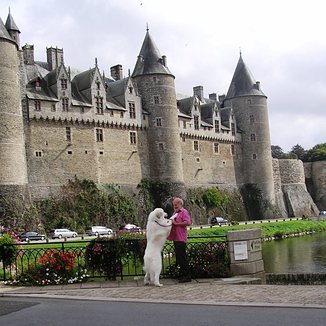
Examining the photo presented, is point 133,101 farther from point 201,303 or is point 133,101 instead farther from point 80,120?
point 201,303

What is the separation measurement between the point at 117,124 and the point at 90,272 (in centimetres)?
3255

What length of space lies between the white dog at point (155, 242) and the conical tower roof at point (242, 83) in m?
51.4

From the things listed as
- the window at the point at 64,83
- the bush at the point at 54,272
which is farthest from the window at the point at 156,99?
the bush at the point at 54,272

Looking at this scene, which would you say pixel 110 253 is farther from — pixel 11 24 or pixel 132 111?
pixel 132 111

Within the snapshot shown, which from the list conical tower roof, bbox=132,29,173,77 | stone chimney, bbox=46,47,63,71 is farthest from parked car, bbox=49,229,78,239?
conical tower roof, bbox=132,29,173,77

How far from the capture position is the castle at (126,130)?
36831 millimetres

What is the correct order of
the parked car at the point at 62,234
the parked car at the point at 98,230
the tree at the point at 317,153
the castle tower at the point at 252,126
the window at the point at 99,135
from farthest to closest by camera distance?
1. the tree at the point at 317,153
2. the castle tower at the point at 252,126
3. the window at the point at 99,135
4. the parked car at the point at 98,230
5. the parked car at the point at 62,234

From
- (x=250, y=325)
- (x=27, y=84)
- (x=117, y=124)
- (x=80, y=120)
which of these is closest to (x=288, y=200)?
(x=117, y=124)

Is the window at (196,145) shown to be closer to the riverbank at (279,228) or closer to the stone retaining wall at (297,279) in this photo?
the riverbank at (279,228)

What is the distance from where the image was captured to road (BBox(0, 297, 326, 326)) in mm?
7820

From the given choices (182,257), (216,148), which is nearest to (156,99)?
(216,148)

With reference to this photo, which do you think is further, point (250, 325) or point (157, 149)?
point (157, 149)

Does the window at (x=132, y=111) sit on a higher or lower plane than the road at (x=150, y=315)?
higher

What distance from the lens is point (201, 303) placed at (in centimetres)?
924
